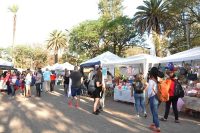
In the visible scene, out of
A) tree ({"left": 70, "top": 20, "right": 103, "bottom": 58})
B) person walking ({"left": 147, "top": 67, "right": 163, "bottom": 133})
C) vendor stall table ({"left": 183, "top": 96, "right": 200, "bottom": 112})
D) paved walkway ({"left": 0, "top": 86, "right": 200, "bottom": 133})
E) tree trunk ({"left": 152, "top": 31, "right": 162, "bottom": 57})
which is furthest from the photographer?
tree ({"left": 70, "top": 20, "right": 103, "bottom": 58})

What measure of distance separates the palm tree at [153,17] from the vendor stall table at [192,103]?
36.3m

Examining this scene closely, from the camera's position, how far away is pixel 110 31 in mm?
55938

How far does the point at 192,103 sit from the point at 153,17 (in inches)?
1533

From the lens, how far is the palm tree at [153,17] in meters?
49.2

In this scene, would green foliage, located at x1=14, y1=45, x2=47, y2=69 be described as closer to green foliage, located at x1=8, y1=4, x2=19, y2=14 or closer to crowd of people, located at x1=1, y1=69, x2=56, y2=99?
green foliage, located at x1=8, y1=4, x2=19, y2=14

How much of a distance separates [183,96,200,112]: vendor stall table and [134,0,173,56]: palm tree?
36.3 m

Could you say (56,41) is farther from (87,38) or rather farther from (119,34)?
(119,34)

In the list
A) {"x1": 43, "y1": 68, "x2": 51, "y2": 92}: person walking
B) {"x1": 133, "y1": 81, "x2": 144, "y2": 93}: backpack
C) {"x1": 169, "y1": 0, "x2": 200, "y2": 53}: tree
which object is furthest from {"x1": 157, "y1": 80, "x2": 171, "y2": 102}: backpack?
{"x1": 169, "y1": 0, "x2": 200, "y2": 53}: tree

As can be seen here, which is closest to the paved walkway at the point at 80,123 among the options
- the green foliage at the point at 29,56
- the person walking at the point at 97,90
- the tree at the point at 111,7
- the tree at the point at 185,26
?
the person walking at the point at 97,90

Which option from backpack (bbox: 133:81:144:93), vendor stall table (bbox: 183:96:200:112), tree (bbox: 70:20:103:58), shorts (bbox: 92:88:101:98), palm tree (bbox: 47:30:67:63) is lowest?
vendor stall table (bbox: 183:96:200:112)

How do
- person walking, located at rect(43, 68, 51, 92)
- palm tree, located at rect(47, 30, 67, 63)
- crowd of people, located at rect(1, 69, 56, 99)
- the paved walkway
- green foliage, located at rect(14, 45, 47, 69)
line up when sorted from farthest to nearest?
green foliage, located at rect(14, 45, 47, 69)
palm tree, located at rect(47, 30, 67, 63)
person walking, located at rect(43, 68, 51, 92)
crowd of people, located at rect(1, 69, 56, 99)
the paved walkway

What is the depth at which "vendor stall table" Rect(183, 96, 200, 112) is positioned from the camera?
1220 centimetres

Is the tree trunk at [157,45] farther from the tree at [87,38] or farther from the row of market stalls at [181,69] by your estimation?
the tree at [87,38]

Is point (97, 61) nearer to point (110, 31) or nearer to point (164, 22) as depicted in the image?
point (164, 22)
